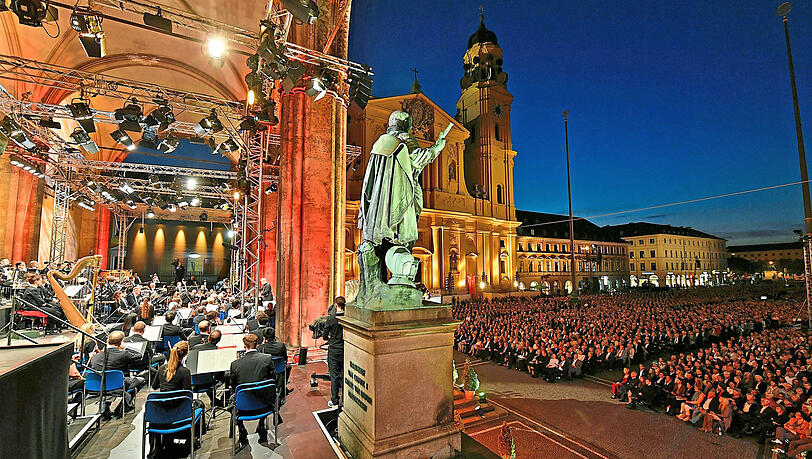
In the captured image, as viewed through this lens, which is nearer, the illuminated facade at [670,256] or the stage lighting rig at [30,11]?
the stage lighting rig at [30,11]

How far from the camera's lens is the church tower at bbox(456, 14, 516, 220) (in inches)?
1468

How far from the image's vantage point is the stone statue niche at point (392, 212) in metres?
3.82

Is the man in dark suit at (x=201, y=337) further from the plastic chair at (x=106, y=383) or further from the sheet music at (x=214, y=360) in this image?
the sheet music at (x=214, y=360)

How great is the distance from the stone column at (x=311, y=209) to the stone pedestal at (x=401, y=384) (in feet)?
20.0

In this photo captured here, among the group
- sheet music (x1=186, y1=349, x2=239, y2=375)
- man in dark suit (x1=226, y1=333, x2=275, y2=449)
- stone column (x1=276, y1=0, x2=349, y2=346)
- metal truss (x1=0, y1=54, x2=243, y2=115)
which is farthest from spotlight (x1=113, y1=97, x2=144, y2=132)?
man in dark suit (x1=226, y1=333, x2=275, y2=449)

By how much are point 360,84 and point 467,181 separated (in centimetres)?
3130

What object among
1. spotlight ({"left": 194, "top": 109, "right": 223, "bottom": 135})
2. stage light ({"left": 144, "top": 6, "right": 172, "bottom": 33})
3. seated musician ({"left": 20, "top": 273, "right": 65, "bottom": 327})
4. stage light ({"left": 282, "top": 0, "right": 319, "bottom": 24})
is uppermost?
stage light ({"left": 144, "top": 6, "right": 172, "bottom": 33})

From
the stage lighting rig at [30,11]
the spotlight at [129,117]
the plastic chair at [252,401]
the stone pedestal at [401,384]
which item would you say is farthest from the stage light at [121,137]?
the stone pedestal at [401,384]

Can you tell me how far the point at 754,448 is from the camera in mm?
6719

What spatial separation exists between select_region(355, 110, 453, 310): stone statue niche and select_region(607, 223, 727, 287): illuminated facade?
69247 millimetres

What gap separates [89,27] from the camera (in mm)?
7438

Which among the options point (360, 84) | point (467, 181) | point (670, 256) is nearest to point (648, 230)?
point (670, 256)

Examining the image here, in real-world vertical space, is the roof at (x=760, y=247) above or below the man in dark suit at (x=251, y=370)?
above

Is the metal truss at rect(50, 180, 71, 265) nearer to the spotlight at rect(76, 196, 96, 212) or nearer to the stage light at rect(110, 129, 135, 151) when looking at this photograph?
the spotlight at rect(76, 196, 96, 212)
